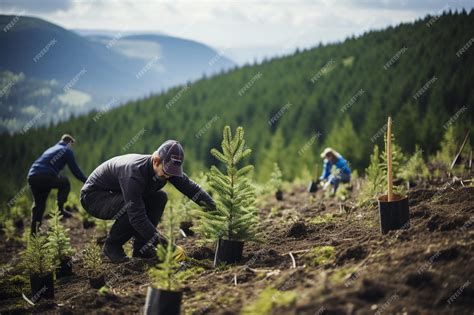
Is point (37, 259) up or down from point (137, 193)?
down

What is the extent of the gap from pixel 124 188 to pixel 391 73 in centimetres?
7565

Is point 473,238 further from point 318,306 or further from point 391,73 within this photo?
point 391,73

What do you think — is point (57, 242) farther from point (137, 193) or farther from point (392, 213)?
point (392, 213)

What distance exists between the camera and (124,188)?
21.9 ft

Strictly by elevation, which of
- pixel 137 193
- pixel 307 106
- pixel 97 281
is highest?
pixel 307 106

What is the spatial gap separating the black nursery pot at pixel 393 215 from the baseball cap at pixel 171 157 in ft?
7.82

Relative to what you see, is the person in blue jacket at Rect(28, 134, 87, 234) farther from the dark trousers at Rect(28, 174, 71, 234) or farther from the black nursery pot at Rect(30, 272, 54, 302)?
the black nursery pot at Rect(30, 272, 54, 302)

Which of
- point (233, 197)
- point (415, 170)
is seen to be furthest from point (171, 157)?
point (415, 170)

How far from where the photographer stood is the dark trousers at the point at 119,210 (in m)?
7.23

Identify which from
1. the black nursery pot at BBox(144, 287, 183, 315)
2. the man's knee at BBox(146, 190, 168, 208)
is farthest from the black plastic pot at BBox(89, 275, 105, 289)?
the black nursery pot at BBox(144, 287, 183, 315)

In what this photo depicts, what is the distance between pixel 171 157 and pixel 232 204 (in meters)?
0.93

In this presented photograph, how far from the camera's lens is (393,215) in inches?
229

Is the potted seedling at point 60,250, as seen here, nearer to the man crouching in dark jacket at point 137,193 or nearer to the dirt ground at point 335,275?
the dirt ground at point 335,275

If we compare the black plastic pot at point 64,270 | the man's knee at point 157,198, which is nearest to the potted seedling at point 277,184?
the man's knee at point 157,198
